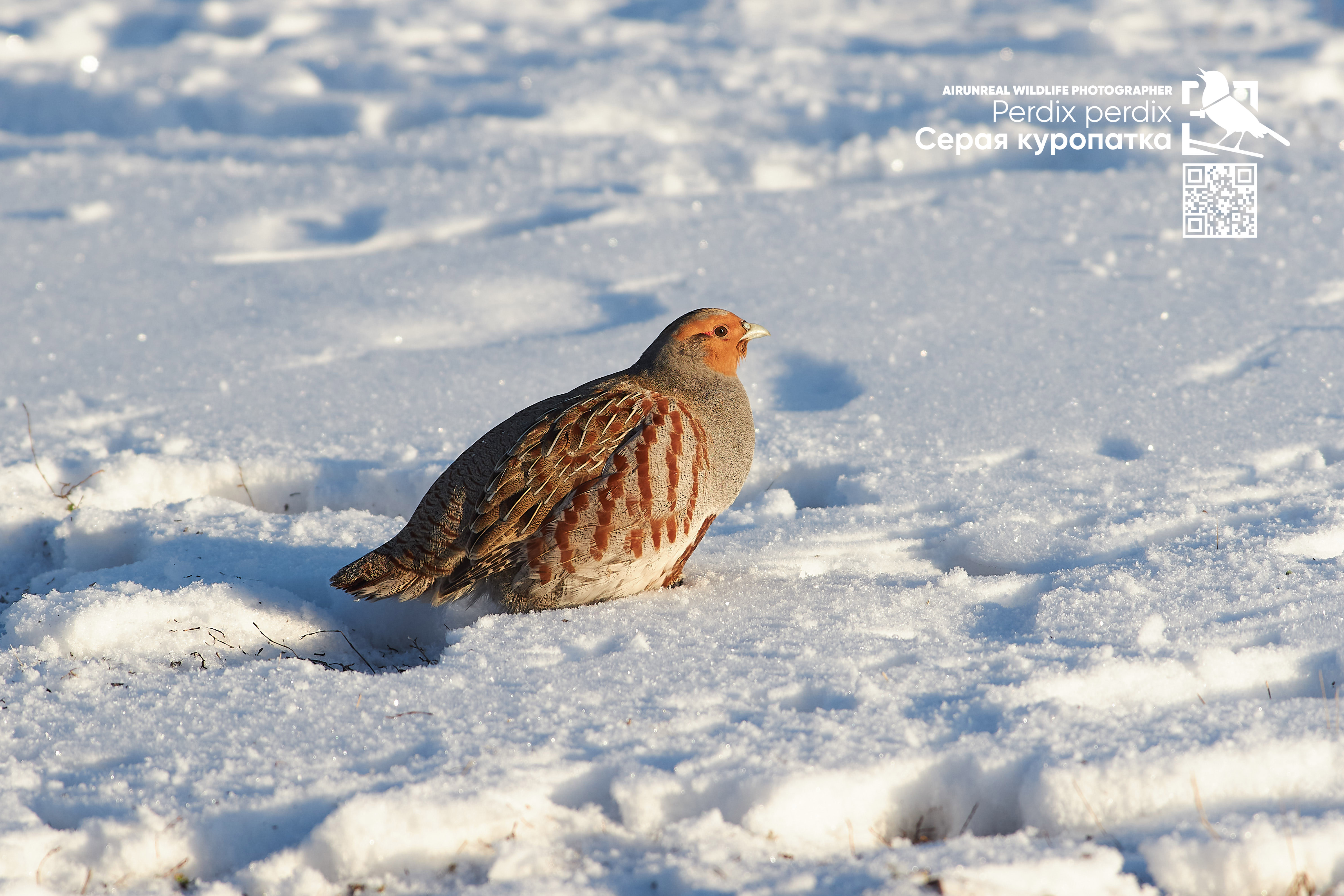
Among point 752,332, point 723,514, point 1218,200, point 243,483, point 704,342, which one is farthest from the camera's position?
point 1218,200

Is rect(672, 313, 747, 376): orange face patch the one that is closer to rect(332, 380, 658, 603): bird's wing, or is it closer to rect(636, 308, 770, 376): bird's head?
rect(636, 308, 770, 376): bird's head

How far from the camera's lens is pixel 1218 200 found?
5984 mm

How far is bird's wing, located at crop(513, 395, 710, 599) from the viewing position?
278 cm

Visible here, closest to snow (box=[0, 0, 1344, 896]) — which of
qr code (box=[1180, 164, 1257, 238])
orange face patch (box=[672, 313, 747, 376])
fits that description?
qr code (box=[1180, 164, 1257, 238])

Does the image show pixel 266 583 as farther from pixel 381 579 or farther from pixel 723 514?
pixel 723 514

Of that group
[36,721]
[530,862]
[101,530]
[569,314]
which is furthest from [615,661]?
[569,314]

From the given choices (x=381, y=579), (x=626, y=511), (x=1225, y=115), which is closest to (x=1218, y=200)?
(x=1225, y=115)

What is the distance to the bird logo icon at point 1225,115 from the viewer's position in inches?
263

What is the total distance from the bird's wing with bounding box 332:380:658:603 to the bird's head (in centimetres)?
14

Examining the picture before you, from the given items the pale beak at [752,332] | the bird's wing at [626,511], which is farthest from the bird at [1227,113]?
the bird's wing at [626,511]

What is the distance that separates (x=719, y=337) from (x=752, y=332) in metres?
0.17

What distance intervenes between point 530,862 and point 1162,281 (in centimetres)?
436

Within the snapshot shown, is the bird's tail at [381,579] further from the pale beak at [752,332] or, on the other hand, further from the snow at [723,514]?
the pale beak at [752,332]

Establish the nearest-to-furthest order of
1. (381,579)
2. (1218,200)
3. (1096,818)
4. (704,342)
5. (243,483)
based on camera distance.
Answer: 1. (1096,818)
2. (381,579)
3. (704,342)
4. (243,483)
5. (1218,200)
